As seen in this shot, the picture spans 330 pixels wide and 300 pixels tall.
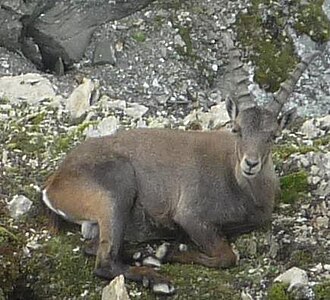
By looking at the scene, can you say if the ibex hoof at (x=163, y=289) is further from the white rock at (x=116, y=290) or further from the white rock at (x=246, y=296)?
the white rock at (x=246, y=296)

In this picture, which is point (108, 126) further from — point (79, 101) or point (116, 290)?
point (116, 290)

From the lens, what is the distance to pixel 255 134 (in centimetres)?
797

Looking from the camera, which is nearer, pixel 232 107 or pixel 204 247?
pixel 204 247

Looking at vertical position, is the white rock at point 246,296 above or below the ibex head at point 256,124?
below

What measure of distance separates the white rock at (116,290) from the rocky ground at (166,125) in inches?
7.9

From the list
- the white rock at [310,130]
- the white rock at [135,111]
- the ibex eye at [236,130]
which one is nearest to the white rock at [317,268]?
the ibex eye at [236,130]

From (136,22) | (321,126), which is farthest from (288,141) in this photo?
(136,22)

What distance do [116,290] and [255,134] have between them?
1845 millimetres

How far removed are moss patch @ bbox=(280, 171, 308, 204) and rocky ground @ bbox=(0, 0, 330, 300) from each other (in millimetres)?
11

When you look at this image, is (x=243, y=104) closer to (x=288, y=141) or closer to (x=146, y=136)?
(x=146, y=136)

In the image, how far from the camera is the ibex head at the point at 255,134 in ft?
25.9

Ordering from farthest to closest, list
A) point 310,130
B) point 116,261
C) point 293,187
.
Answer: point 310,130, point 293,187, point 116,261

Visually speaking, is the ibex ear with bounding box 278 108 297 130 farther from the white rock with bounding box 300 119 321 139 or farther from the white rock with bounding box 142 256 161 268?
the white rock with bounding box 300 119 321 139

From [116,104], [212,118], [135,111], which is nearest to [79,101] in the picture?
[116,104]
